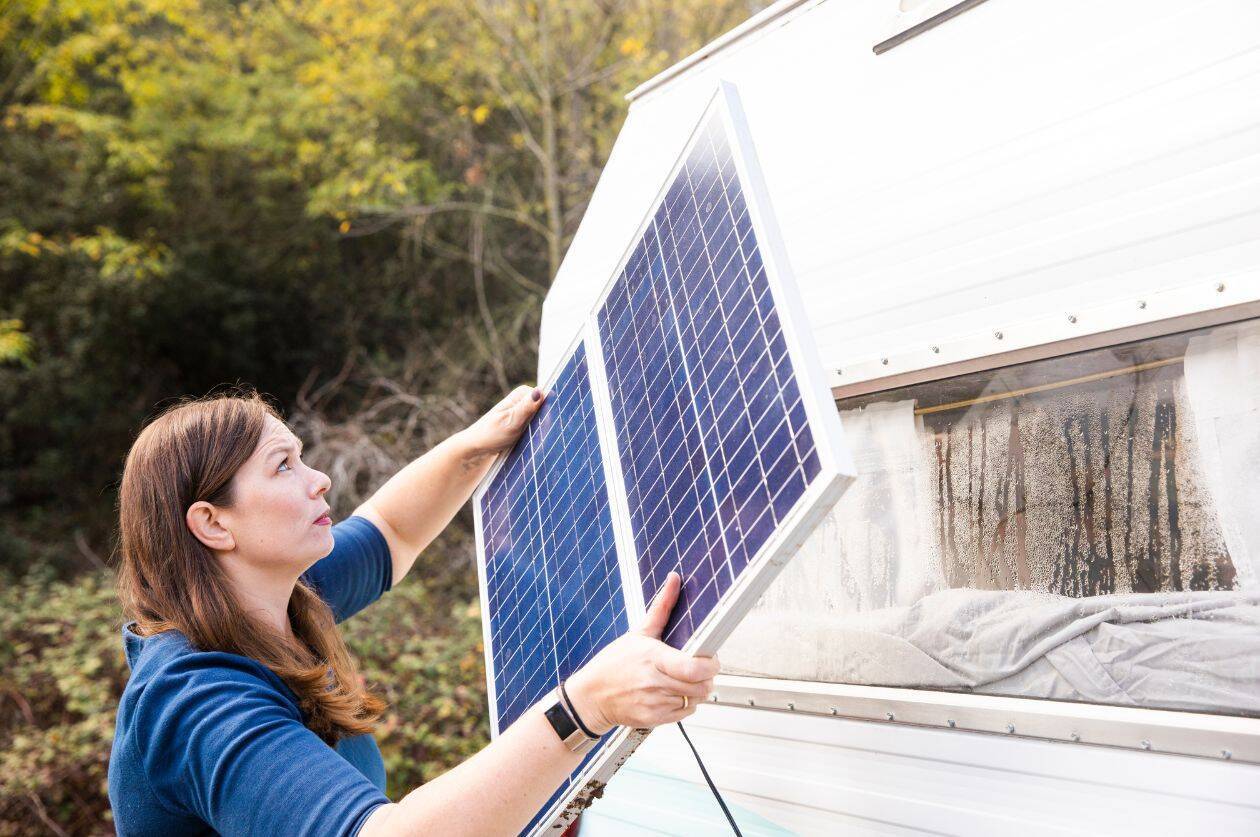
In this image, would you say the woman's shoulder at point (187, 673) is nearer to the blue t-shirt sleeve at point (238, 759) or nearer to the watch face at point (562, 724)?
the blue t-shirt sleeve at point (238, 759)

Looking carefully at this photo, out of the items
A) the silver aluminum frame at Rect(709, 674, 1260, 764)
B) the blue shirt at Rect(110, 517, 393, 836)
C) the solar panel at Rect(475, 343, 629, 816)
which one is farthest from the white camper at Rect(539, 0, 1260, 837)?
the blue shirt at Rect(110, 517, 393, 836)

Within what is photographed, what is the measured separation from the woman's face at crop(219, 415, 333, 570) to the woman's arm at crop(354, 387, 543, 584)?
0.60m

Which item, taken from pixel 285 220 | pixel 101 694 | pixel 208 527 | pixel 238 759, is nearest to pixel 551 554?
pixel 208 527

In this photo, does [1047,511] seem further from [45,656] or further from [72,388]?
[72,388]

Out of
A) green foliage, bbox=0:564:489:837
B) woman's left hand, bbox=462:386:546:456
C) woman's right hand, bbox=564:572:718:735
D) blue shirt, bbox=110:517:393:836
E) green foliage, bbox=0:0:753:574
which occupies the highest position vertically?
green foliage, bbox=0:0:753:574

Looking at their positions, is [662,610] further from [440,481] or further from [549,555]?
[440,481]

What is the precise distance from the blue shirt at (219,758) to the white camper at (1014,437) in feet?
4.17

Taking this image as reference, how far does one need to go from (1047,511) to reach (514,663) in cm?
138

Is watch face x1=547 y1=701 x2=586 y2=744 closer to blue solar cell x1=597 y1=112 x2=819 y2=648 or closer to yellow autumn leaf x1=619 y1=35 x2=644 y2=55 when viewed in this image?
blue solar cell x1=597 y1=112 x2=819 y2=648

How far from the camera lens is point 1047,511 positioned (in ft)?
7.71

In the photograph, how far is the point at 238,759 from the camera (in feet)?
6.06

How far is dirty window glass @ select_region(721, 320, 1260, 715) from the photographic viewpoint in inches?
79.0

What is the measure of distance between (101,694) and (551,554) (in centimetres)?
703

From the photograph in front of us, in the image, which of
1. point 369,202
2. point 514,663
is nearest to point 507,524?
point 514,663
